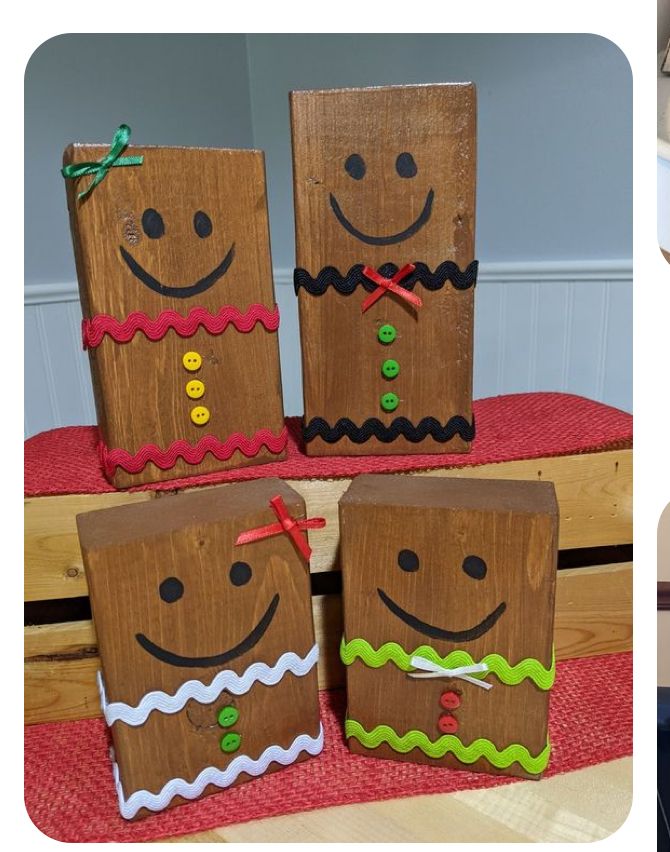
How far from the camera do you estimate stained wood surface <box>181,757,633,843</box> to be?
2.36 ft

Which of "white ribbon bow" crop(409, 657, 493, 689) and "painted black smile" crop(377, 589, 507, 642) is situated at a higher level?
"painted black smile" crop(377, 589, 507, 642)

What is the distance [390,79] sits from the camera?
69.8 inches

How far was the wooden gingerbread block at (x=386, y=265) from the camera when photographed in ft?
2.75

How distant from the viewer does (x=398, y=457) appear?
0.94 metres

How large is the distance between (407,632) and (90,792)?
37 centimetres

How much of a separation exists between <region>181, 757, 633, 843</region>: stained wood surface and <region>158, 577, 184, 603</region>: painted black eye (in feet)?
0.75

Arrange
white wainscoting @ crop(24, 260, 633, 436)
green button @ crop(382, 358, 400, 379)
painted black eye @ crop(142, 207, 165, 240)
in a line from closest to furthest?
painted black eye @ crop(142, 207, 165, 240), green button @ crop(382, 358, 400, 379), white wainscoting @ crop(24, 260, 633, 436)

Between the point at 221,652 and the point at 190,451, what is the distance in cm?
25

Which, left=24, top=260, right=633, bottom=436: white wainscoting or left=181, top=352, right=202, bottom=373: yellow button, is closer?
left=181, top=352, right=202, bottom=373: yellow button

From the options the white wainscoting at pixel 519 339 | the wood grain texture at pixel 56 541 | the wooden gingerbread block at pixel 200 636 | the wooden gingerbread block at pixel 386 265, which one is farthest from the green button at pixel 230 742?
the white wainscoting at pixel 519 339

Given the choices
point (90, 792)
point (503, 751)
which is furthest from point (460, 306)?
point (90, 792)

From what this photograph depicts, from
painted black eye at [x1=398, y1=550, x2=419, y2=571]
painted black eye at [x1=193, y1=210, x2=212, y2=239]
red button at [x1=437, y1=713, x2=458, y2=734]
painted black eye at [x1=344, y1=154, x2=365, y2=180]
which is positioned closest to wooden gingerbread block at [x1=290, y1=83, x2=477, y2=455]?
painted black eye at [x1=344, y1=154, x2=365, y2=180]

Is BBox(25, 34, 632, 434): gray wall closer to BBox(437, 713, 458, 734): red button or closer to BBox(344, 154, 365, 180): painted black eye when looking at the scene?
BBox(344, 154, 365, 180): painted black eye

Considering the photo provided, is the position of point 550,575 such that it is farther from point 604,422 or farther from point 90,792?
point 90,792
